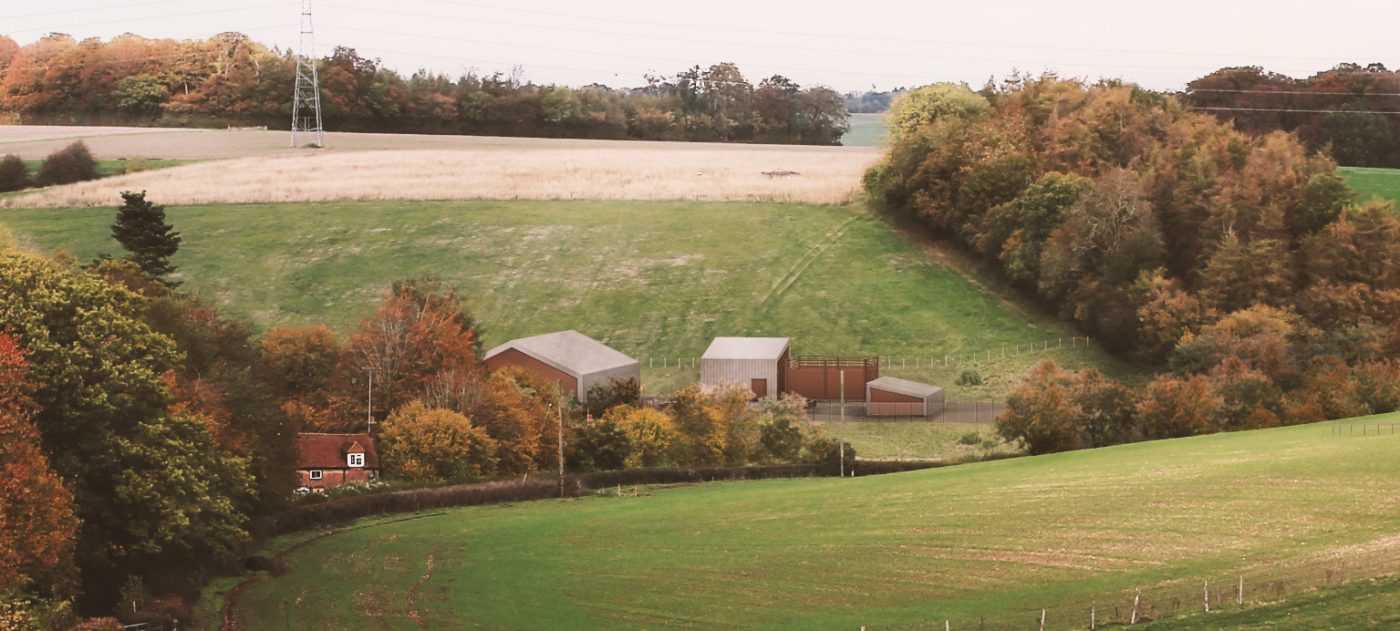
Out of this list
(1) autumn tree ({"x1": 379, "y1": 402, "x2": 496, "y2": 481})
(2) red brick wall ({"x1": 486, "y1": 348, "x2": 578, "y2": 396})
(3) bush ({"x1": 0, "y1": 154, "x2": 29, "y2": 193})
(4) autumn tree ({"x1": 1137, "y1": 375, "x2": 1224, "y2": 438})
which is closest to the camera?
(1) autumn tree ({"x1": 379, "y1": 402, "x2": 496, "y2": 481})

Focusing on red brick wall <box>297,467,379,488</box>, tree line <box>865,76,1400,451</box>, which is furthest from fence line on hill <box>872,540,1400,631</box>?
red brick wall <box>297,467,379,488</box>

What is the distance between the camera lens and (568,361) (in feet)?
234

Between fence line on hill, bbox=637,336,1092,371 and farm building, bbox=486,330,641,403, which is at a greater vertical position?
farm building, bbox=486,330,641,403

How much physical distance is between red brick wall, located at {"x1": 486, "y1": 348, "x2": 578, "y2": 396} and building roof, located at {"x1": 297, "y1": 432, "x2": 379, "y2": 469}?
1180cm

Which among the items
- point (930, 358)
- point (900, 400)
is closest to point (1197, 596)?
point (900, 400)

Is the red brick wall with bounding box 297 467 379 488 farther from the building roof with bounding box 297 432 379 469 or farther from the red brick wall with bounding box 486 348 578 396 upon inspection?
the red brick wall with bounding box 486 348 578 396

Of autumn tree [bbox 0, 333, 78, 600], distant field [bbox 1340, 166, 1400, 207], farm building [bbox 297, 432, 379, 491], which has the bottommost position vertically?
farm building [bbox 297, 432, 379, 491]

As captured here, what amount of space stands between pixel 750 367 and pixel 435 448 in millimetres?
20934

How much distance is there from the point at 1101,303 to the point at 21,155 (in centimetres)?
6964

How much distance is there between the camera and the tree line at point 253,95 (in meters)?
124

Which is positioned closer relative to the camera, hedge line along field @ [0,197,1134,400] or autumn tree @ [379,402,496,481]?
autumn tree @ [379,402,496,481]

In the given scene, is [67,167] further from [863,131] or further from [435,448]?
[863,131]

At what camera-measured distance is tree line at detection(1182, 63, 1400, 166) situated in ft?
393

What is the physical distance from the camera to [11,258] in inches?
1527
